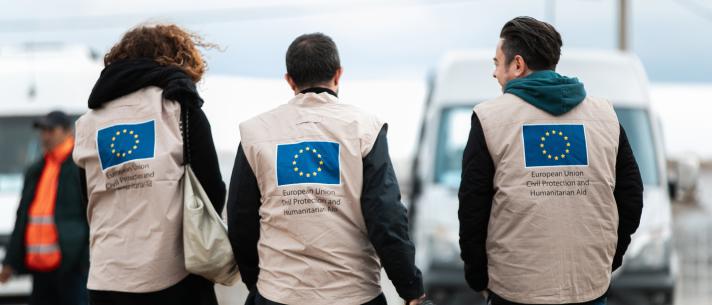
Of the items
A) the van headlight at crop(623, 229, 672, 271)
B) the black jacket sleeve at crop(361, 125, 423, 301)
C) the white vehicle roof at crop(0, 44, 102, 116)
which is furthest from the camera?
the white vehicle roof at crop(0, 44, 102, 116)

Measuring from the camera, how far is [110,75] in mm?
4395

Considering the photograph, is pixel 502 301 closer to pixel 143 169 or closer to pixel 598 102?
pixel 598 102

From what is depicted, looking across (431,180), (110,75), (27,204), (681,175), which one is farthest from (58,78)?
(110,75)

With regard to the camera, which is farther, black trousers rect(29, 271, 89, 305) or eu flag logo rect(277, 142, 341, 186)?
black trousers rect(29, 271, 89, 305)

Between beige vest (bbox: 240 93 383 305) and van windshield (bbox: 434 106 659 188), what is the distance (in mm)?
5356

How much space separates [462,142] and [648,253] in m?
1.99

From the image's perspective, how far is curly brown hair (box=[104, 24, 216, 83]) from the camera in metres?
4.46

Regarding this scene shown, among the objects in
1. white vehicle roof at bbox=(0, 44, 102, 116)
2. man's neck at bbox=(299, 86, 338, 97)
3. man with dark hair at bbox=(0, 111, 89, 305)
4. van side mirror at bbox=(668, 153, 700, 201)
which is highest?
man's neck at bbox=(299, 86, 338, 97)

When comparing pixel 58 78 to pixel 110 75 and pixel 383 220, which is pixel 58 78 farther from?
pixel 383 220

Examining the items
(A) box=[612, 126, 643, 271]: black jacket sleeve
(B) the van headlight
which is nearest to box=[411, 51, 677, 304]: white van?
(B) the van headlight

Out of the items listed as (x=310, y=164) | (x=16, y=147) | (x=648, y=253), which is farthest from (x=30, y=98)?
(x=310, y=164)

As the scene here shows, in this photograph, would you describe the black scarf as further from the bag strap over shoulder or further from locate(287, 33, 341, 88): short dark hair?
locate(287, 33, 341, 88): short dark hair

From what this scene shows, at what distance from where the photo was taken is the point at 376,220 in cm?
397

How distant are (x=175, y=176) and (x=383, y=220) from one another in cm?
86
